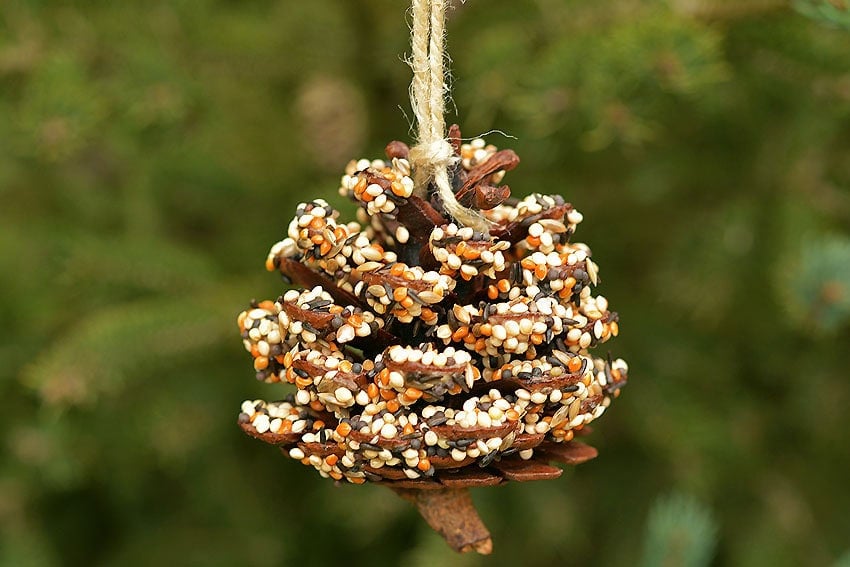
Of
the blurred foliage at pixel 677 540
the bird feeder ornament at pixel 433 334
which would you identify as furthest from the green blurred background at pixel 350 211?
the bird feeder ornament at pixel 433 334

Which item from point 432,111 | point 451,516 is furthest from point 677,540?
point 432,111

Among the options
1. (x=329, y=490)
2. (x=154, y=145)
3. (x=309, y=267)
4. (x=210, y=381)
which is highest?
(x=154, y=145)

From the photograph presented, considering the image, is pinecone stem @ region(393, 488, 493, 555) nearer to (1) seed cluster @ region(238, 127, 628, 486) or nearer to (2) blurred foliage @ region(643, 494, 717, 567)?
(1) seed cluster @ region(238, 127, 628, 486)

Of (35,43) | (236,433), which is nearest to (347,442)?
(35,43)

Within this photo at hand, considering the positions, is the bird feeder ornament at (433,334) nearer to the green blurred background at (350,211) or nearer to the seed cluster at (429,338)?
the seed cluster at (429,338)

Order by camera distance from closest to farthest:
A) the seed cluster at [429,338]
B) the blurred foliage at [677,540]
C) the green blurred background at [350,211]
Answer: the seed cluster at [429,338] < the blurred foliage at [677,540] < the green blurred background at [350,211]

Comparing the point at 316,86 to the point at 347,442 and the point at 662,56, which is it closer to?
the point at 662,56
